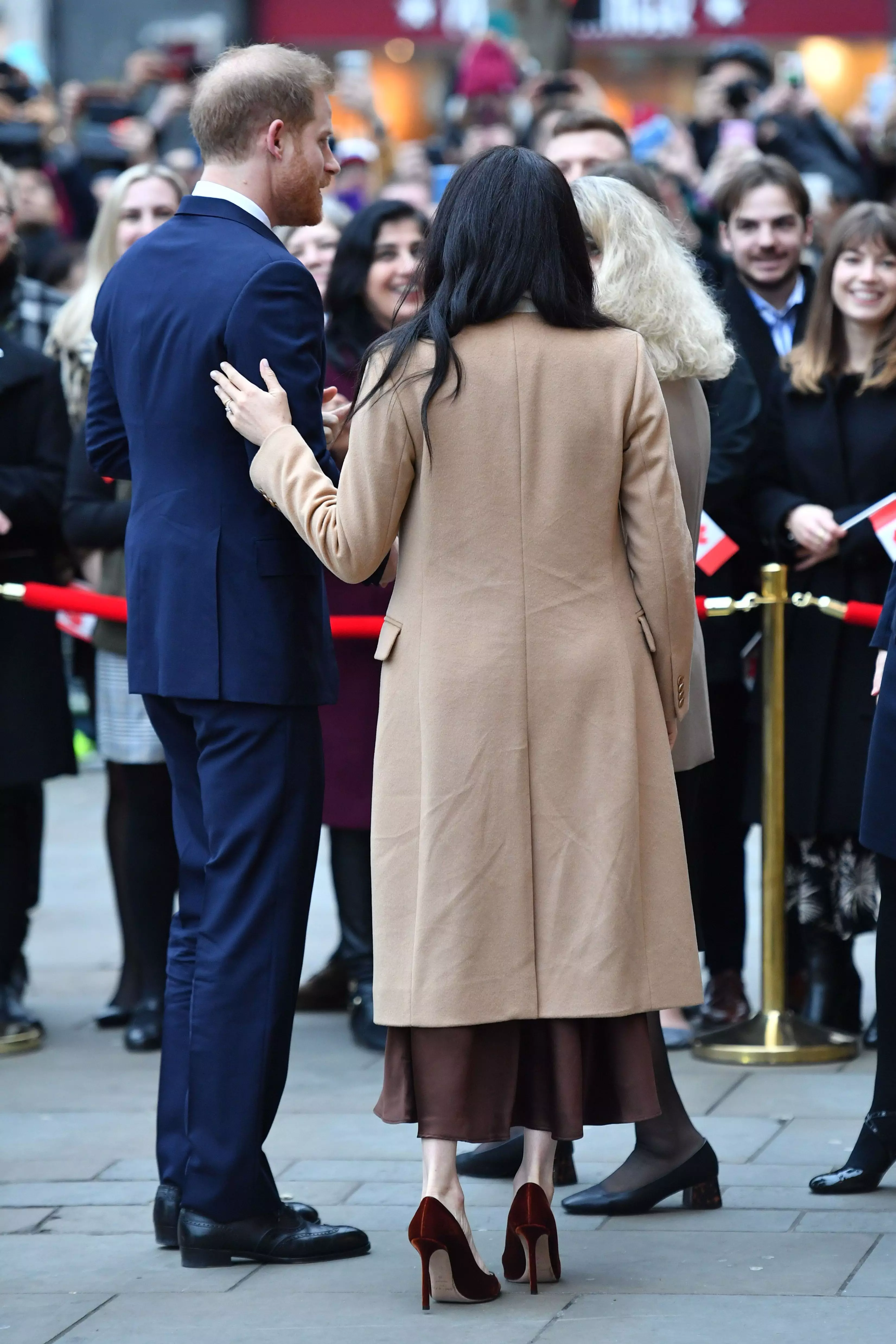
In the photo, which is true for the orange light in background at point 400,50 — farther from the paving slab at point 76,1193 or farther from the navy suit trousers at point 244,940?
the navy suit trousers at point 244,940

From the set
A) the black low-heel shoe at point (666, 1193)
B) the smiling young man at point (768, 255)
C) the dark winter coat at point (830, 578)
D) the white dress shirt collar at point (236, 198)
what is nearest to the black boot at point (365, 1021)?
the dark winter coat at point (830, 578)

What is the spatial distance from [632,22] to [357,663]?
19.6m

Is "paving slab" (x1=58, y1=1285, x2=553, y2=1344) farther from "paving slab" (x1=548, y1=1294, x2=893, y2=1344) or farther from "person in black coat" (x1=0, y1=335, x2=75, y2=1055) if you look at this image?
"person in black coat" (x1=0, y1=335, x2=75, y2=1055)

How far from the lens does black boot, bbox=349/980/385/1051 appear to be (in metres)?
5.76

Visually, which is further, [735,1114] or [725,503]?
[725,503]

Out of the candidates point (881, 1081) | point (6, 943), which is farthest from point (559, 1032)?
point (6, 943)

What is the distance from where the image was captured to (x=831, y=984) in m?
5.76

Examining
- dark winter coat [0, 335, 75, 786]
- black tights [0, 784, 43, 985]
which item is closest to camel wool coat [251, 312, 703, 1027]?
dark winter coat [0, 335, 75, 786]

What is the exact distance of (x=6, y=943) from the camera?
592 cm

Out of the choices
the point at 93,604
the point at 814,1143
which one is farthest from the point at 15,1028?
the point at 814,1143

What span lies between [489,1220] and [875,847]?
109 cm

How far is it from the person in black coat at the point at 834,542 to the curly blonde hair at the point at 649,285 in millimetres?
1267

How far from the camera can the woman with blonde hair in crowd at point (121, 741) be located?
5.72m

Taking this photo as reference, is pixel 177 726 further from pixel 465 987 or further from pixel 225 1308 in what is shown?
pixel 225 1308
